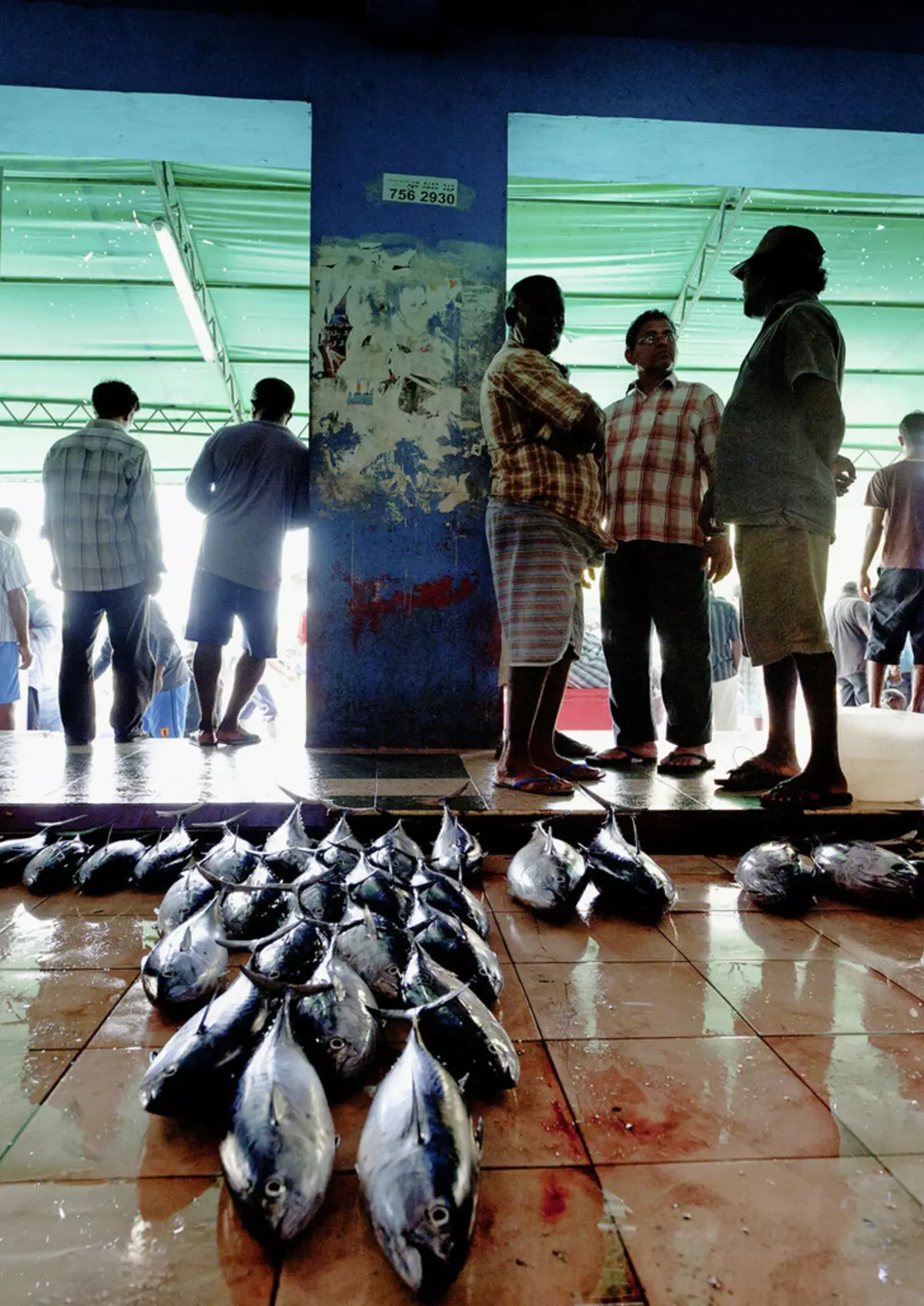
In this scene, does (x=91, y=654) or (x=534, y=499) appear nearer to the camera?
(x=534, y=499)

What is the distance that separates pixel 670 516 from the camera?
404 cm

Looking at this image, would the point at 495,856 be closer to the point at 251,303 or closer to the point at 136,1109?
the point at 136,1109

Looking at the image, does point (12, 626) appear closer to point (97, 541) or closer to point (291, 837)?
point (97, 541)

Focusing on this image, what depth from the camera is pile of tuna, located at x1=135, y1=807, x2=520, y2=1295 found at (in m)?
1.20

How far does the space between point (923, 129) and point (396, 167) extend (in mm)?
3188

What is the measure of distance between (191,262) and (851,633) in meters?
7.55

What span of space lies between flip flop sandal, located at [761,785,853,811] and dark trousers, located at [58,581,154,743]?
3.60 meters

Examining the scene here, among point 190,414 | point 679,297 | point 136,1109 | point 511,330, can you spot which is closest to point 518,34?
point 511,330

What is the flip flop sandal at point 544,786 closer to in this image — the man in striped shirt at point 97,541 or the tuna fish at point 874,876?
the tuna fish at point 874,876

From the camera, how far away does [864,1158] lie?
1424mm

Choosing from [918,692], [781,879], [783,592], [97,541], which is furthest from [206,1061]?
[918,692]

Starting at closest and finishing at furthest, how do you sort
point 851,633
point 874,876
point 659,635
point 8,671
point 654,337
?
point 874,876 < point 654,337 < point 659,635 < point 8,671 < point 851,633

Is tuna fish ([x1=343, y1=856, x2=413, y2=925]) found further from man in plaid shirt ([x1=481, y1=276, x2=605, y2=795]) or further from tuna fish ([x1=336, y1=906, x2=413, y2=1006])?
man in plaid shirt ([x1=481, y1=276, x2=605, y2=795])

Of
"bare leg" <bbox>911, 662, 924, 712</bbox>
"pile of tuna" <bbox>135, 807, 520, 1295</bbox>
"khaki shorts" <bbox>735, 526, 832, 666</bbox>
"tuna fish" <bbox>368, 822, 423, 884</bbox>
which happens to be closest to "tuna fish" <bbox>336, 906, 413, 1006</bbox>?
"pile of tuna" <bbox>135, 807, 520, 1295</bbox>
